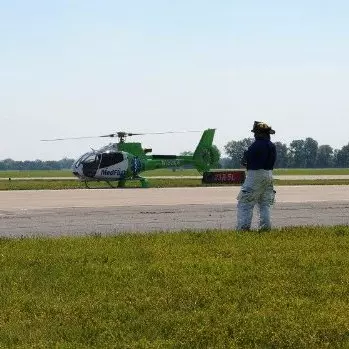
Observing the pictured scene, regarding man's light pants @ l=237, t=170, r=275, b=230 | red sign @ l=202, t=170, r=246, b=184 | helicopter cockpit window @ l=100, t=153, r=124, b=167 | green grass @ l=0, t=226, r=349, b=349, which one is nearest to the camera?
green grass @ l=0, t=226, r=349, b=349

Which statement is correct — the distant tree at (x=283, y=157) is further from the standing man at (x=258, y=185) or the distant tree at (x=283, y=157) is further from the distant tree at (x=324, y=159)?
the standing man at (x=258, y=185)

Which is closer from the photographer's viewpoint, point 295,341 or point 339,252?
point 295,341

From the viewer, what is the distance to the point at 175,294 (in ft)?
22.0

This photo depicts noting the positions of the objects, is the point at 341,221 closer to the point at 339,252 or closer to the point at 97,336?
the point at 339,252

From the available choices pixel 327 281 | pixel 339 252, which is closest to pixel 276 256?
pixel 339 252

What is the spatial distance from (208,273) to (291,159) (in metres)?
187

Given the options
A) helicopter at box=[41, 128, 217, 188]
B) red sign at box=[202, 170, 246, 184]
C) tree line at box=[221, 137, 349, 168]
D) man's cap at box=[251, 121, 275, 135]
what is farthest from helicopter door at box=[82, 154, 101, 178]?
tree line at box=[221, 137, 349, 168]

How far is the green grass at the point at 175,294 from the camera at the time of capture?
5.47 metres

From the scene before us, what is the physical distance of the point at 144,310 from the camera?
6203mm

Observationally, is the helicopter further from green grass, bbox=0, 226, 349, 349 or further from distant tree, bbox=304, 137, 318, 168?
distant tree, bbox=304, 137, 318, 168

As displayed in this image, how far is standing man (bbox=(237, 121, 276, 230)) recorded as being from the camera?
1198cm

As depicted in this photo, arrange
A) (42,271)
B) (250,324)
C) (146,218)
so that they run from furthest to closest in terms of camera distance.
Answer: (146,218) < (42,271) < (250,324)

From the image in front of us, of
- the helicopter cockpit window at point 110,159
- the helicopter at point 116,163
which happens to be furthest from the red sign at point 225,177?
the helicopter cockpit window at point 110,159

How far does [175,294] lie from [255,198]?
18.3 ft
